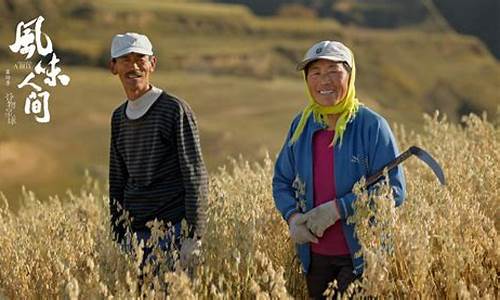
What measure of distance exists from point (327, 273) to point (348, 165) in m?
0.45

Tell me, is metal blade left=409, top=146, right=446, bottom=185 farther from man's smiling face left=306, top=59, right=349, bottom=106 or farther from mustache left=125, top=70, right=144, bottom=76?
mustache left=125, top=70, right=144, bottom=76

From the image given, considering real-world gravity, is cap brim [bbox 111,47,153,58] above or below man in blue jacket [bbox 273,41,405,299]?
above

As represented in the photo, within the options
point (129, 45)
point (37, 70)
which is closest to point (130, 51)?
point (129, 45)

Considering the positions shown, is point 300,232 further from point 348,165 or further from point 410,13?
point 410,13

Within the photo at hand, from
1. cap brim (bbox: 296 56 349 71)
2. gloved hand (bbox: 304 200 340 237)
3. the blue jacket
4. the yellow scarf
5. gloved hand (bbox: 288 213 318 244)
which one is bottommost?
gloved hand (bbox: 288 213 318 244)

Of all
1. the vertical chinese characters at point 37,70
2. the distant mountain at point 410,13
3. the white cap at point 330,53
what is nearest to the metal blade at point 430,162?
the white cap at point 330,53

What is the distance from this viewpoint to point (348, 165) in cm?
281

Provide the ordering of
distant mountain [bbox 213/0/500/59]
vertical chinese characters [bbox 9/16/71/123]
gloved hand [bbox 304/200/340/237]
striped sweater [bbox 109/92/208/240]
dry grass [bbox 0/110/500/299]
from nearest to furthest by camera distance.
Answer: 1. dry grass [bbox 0/110/500/299]
2. gloved hand [bbox 304/200/340/237]
3. striped sweater [bbox 109/92/208/240]
4. vertical chinese characters [bbox 9/16/71/123]
5. distant mountain [bbox 213/0/500/59]

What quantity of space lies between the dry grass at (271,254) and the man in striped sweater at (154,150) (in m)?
0.16

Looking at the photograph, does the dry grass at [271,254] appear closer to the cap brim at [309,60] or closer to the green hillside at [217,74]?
the cap brim at [309,60]

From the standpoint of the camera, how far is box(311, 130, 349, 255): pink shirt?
2.87 m

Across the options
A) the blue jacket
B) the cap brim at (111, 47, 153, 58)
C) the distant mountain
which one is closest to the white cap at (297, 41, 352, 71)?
the blue jacket

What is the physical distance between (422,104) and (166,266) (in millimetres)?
75966

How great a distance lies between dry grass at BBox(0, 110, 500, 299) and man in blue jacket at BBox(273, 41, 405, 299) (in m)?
0.13
